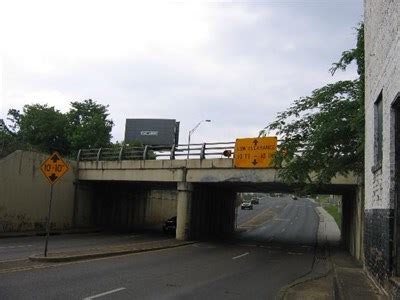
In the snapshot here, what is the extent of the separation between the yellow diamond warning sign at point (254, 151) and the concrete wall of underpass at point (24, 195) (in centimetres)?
1212

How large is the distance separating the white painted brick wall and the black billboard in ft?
166

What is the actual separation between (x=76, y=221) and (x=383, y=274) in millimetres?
28015

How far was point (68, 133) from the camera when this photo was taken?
5912 centimetres

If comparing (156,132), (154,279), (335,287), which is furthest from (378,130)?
(156,132)

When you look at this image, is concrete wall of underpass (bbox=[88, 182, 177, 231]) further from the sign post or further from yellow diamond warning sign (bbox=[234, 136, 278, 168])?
the sign post

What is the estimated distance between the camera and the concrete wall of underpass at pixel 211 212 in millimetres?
34438

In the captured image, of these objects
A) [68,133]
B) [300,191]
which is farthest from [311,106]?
[68,133]

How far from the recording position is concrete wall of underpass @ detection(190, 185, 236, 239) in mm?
34438

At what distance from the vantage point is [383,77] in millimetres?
11555

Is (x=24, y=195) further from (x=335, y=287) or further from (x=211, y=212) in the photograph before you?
(x=335, y=287)

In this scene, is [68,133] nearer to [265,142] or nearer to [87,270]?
[265,142]

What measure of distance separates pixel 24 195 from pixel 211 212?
14246 mm

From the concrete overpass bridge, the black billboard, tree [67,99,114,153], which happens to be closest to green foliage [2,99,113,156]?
tree [67,99,114,153]

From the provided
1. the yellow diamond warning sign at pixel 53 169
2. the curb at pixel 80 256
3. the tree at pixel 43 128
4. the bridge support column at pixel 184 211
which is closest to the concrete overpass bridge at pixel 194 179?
the bridge support column at pixel 184 211
